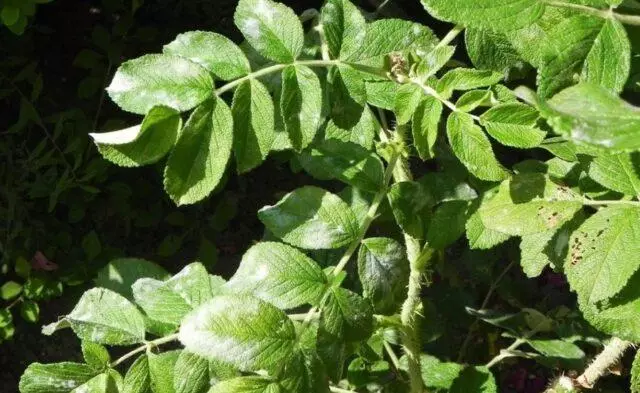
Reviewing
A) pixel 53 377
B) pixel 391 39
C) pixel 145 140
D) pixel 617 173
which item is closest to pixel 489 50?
pixel 391 39

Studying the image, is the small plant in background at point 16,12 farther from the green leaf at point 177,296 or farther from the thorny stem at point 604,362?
the thorny stem at point 604,362

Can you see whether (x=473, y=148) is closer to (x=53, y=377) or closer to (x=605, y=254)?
(x=605, y=254)

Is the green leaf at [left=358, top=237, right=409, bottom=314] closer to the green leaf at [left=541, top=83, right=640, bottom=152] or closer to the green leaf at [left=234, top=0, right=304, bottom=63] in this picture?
the green leaf at [left=234, top=0, right=304, bottom=63]

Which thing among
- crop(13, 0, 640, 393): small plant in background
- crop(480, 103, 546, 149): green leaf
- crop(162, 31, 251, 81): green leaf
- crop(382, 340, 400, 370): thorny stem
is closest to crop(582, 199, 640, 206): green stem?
crop(13, 0, 640, 393): small plant in background

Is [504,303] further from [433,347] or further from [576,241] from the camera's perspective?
[576,241]

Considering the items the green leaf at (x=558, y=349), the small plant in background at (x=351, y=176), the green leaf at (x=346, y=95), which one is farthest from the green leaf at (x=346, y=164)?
the green leaf at (x=558, y=349)

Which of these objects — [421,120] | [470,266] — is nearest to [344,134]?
[421,120]

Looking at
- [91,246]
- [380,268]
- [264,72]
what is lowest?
[91,246]

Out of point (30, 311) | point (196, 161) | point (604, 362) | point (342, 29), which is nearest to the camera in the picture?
point (196, 161)
